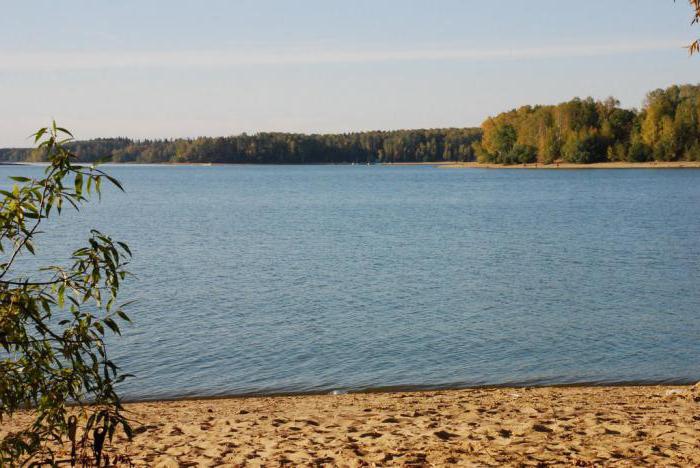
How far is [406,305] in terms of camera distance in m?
23.3

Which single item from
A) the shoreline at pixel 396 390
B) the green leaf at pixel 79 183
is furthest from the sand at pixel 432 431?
the green leaf at pixel 79 183

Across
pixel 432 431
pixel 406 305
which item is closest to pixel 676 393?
pixel 432 431

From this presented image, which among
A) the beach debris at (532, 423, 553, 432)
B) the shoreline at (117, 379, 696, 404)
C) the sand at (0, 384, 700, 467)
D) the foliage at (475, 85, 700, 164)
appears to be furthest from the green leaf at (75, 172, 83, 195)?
the foliage at (475, 85, 700, 164)

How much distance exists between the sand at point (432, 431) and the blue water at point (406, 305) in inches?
93.3

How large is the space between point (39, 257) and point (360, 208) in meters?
40.6

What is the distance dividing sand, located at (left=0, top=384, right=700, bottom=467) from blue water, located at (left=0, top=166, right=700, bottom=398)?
237 cm

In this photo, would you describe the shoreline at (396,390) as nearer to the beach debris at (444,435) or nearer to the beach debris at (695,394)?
the beach debris at (695,394)

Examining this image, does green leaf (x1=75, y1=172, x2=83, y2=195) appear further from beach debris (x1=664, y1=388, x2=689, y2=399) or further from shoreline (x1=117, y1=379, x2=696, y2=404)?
beach debris (x1=664, y1=388, x2=689, y2=399)

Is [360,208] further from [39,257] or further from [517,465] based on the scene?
[517,465]

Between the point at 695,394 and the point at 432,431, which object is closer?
the point at 432,431

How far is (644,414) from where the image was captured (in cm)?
1080

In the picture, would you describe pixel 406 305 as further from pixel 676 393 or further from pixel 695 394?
pixel 695 394

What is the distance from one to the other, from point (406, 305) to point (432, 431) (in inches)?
518

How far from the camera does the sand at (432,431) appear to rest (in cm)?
882
